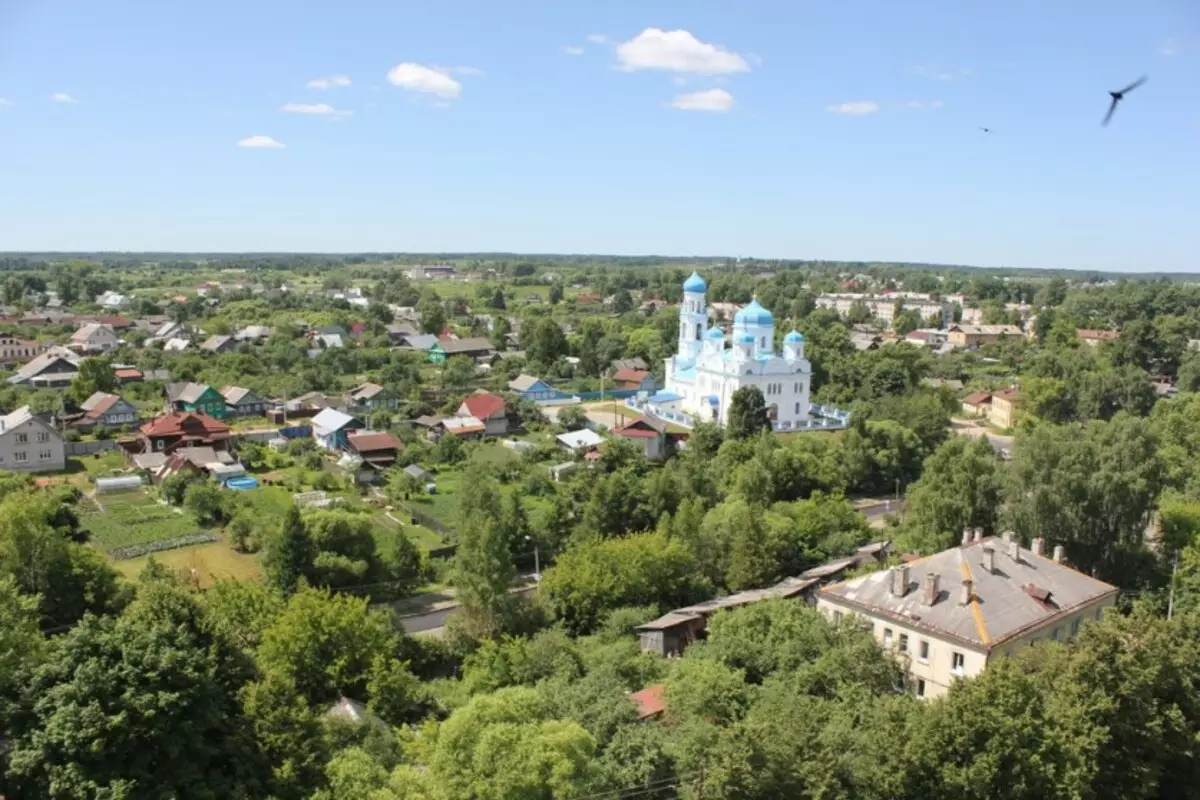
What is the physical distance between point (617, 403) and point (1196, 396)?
29.7 metres

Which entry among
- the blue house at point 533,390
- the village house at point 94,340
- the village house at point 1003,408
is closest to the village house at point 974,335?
the village house at point 1003,408

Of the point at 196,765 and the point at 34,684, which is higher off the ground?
the point at 34,684

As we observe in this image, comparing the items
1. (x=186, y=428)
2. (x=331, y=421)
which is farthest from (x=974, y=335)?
(x=186, y=428)

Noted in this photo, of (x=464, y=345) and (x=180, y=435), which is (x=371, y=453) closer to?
(x=180, y=435)

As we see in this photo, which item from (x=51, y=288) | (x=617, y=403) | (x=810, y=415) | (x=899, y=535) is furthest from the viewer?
(x=51, y=288)

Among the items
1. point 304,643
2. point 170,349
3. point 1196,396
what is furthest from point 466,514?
point 170,349

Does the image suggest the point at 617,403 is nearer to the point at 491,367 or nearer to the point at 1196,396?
the point at 491,367

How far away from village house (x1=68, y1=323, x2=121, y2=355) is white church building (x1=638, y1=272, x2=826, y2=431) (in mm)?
42534

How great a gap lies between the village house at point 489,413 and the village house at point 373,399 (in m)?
5.96

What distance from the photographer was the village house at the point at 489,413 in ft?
145

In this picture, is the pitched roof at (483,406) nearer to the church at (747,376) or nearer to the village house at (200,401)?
the church at (747,376)

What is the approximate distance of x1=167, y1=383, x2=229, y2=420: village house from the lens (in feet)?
153

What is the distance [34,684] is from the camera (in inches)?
486

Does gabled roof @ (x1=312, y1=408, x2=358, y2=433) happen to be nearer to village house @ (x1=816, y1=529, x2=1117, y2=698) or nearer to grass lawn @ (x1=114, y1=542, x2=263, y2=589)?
grass lawn @ (x1=114, y1=542, x2=263, y2=589)
